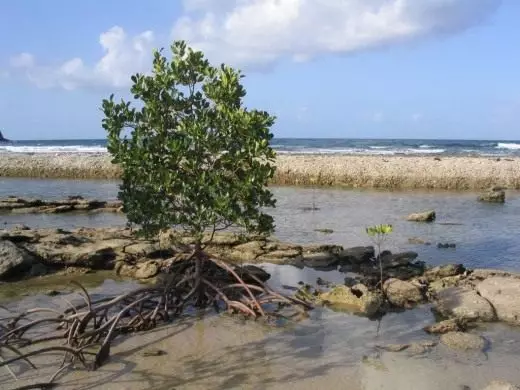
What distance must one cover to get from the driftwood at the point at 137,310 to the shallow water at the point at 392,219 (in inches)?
211

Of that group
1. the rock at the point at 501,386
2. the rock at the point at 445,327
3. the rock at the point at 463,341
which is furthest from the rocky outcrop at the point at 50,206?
the rock at the point at 501,386

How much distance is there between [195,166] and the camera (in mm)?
9062

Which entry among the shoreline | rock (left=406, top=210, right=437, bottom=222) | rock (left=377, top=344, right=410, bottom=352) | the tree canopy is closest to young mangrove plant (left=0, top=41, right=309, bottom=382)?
the tree canopy

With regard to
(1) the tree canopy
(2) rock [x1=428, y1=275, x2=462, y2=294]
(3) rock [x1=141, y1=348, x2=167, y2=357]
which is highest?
(1) the tree canopy

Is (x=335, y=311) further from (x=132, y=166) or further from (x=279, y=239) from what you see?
(x=279, y=239)

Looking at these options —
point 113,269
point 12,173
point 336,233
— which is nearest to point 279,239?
point 336,233

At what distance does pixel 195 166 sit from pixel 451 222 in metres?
11.9

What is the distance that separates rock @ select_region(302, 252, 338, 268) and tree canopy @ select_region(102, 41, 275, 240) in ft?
10.9

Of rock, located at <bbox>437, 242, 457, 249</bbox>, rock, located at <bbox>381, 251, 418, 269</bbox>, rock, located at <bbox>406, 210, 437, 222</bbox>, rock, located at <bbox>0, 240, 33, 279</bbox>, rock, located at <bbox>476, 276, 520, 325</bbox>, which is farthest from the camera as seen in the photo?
rock, located at <bbox>406, 210, 437, 222</bbox>

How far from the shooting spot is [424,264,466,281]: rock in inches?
441

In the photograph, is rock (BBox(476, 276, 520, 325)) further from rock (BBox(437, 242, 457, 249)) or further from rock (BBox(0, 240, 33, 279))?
rock (BBox(0, 240, 33, 279))

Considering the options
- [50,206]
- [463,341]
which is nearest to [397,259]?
[463,341]

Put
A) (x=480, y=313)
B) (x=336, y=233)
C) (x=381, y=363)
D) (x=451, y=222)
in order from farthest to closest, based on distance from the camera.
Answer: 1. (x=451, y=222)
2. (x=336, y=233)
3. (x=480, y=313)
4. (x=381, y=363)

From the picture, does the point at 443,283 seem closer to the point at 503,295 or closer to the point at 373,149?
the point at 503,295
